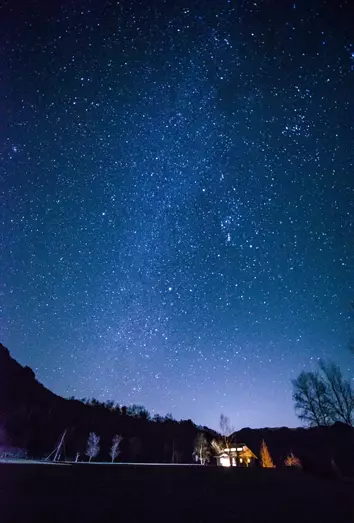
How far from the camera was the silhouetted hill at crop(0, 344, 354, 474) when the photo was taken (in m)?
40.2

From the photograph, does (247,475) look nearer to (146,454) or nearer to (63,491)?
Answer: (63,491)

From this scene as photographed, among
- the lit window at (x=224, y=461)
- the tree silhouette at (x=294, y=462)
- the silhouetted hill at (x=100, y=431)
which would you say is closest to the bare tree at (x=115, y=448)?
the silhouetted hill at (x=100, y=431)

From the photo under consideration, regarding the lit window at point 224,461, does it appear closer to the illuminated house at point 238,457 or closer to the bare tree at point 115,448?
the illuminated house at point 238,457

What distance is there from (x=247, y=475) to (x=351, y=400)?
20003mm

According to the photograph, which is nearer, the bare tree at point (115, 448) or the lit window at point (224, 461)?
the lit window at point (224, 461)

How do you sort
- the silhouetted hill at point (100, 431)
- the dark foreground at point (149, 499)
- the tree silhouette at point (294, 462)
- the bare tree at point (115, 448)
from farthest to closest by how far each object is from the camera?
the bare tree at point (115, 448) < the silhouetted hill at point (100, 431) < the tree silhouette at point (294, 462) < the dark foreground at point (149, 499)

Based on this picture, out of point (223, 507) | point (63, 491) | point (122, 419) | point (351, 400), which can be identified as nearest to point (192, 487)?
point (223, 507)

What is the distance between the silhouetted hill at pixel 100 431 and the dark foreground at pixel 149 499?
A: 18.0 meters

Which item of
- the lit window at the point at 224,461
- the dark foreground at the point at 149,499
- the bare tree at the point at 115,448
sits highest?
the dark foreground at the point at 149,499

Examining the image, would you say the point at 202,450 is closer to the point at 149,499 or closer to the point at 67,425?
the point at 67,425

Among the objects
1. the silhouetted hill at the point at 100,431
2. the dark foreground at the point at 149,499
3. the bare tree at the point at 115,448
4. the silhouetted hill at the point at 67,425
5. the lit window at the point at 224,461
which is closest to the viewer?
the dark foreground at the point at 149,499

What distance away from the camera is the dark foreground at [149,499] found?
25.2 feet

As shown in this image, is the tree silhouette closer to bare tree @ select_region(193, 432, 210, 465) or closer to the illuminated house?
the illuminated house

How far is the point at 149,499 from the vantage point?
32.9ft
